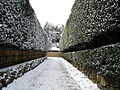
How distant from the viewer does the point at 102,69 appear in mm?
Answer: 3863

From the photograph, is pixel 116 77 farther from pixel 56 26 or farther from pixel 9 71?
pixel 56 26

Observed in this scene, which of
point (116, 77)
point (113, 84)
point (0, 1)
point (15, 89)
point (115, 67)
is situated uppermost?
point (0, 1)

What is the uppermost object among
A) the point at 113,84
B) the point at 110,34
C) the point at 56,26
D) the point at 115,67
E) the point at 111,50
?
the point at 56,26

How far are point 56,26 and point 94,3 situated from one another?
7592 cm

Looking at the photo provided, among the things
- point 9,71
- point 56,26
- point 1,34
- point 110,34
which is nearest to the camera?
point 110,34

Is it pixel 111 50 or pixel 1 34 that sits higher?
pixel 1 34

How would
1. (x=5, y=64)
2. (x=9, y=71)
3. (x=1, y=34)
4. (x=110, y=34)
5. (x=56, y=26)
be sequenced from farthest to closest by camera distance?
(x=56, y=26) < (x=5, y=64) < (x=9, y=71) < (x=1, y=34) < (x=110, y=34)

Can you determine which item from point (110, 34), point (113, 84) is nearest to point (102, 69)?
point (113, 84)

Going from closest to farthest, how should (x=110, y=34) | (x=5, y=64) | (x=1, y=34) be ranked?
(x=110, y=34) → (x=1, y=34) → (x=5, y=64)

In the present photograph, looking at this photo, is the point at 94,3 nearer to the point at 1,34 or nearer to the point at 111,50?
the point at 111,50

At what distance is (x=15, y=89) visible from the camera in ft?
14.4

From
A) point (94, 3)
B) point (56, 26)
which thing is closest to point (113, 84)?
point (94, 3)

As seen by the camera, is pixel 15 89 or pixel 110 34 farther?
pixel 15 89

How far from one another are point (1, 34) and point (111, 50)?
3302 mm
